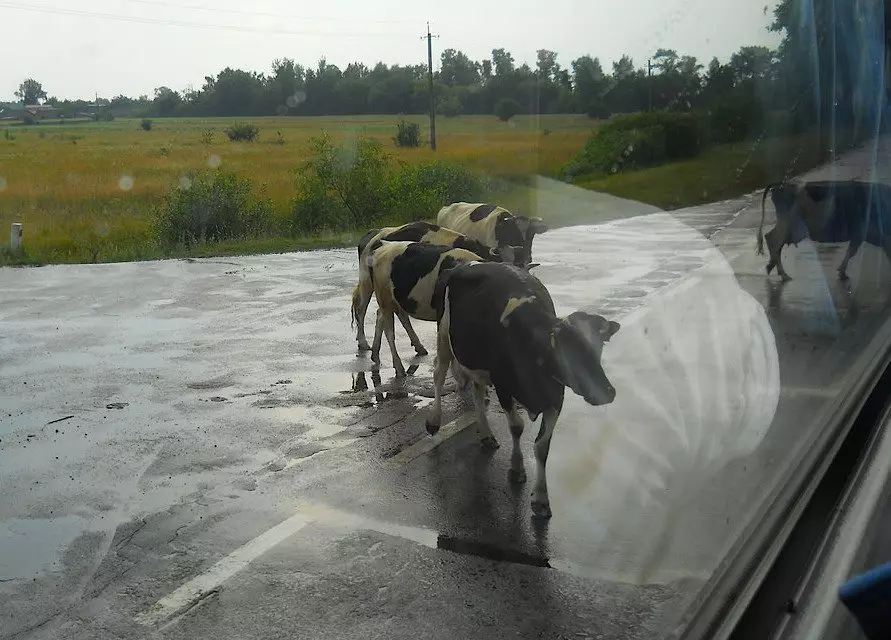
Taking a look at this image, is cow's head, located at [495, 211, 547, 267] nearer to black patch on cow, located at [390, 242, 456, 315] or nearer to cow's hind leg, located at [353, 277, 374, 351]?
cow's hind leg, located at [353, 277, 374, 351]

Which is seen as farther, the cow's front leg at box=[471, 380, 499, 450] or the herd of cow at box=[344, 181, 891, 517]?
the cow's front leg at box=[471, 380, 499, 450]

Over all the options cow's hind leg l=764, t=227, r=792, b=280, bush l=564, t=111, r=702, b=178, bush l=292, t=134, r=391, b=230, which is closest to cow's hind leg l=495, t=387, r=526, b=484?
bush l=564, t=111, r=702, b=178

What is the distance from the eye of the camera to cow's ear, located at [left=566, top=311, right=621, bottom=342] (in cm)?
485

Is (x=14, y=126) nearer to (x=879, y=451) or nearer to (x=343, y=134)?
(x=343, y=134)

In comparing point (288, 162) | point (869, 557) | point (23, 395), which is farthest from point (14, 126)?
point (869, 557)

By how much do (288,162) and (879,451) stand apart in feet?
111

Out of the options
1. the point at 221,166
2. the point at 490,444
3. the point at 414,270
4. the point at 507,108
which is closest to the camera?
the point at 490,444

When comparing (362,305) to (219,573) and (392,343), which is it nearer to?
(392,343)

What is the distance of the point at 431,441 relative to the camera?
6.32 meters

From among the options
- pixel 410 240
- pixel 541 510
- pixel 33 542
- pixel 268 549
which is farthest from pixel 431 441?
pixel 410 240

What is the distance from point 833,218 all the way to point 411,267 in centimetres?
521

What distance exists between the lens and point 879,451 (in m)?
3.88

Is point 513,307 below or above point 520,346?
above

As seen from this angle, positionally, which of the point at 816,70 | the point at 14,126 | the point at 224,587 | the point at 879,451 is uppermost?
the point at 14,126
